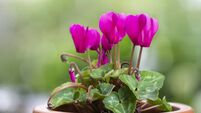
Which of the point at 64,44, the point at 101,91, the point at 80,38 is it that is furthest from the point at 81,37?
the point at 64,44

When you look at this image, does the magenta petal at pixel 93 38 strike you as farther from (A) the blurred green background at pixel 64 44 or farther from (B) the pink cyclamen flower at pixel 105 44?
(A) the blurred green background at pixel 64 44

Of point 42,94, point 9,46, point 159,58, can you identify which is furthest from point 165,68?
A: point 9,46

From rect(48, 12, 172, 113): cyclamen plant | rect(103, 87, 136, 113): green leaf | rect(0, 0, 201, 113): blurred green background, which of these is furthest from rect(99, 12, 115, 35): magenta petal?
rect(0, 0, 201, 113): blurred green background

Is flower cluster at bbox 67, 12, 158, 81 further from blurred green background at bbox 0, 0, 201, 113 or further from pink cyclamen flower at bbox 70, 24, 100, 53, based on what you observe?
blurred green background at bbox 0, 0, 201, 113

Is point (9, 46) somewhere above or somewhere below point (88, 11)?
below

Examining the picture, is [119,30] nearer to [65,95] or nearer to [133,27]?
[133,27]

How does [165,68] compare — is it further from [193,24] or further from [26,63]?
[26,63]
